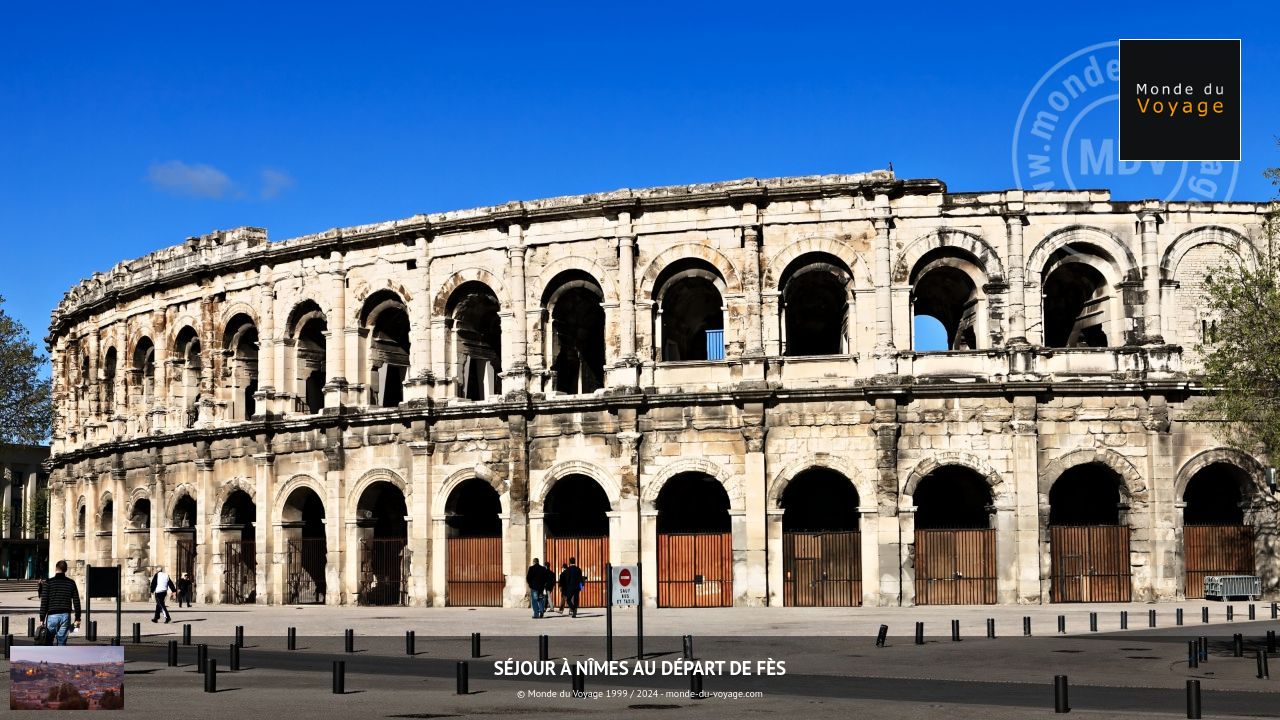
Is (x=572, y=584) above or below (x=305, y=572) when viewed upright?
above

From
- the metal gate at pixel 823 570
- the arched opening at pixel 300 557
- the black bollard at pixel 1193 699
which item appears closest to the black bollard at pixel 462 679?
the black bollard at pixel 1193 699

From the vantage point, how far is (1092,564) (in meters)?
32.9

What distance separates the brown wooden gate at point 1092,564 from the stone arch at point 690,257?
8.91m

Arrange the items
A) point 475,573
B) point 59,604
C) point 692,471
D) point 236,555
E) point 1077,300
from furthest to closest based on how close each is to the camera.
Answer: point 236,555 < point 1077,300 < point 475,573 < point 692,471 < point 59,604

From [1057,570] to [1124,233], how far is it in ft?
24.9

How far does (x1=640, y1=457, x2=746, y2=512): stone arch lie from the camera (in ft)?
111

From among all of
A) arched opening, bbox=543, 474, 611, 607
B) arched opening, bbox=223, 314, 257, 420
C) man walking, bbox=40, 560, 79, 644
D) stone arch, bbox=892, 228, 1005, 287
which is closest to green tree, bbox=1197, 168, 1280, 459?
stone arch, bbox=892, 228, 1005, 287

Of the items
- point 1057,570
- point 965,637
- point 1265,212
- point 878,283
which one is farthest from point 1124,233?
point 965,637

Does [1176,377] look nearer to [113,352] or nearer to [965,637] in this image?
[965,637]

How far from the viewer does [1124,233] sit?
33.4m

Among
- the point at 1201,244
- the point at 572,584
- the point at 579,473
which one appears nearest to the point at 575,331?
the point at 579,473

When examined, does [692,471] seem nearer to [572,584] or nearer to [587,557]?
[587,557]

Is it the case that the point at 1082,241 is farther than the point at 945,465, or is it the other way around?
the point at 1082,241

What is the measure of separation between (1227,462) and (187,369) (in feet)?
91.4
